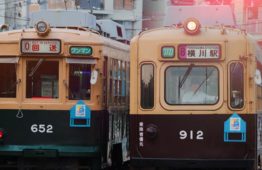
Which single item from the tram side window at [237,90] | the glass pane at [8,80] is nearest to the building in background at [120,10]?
the glass pane at [8,80]

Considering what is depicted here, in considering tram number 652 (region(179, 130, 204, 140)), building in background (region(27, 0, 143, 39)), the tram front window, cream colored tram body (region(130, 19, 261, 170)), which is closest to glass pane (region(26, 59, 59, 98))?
cream colored tram body (region(130, 19, 261, 170))

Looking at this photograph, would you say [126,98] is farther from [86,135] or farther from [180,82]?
[180,82]

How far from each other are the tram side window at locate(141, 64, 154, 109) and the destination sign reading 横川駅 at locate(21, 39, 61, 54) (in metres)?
1.84

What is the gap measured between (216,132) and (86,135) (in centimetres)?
241

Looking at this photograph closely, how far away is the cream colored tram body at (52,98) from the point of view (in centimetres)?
1196

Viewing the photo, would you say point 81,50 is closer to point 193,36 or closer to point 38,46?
point 38,46

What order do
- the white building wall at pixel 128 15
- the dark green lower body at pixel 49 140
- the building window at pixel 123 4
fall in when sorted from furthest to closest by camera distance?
the building window at pixel 123 4, the white building wall at pixel 128 15, the dark green lower body at pixel 49 140

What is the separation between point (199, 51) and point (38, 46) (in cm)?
286

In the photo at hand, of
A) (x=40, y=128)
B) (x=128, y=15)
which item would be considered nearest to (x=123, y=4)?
(x=128, y=15)

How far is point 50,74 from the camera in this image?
12109mm

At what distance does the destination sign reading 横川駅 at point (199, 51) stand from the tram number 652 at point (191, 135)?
3.79 feet

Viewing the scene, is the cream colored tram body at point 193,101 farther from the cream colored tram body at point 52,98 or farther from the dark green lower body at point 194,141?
the cream colored tram body at point 52,98

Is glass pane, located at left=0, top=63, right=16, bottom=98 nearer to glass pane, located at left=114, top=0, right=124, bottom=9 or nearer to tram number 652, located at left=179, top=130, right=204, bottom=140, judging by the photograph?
tram number 652, located at left=179, top=130, right=204, bottom=140

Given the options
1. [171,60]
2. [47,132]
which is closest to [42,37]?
[47,132]
